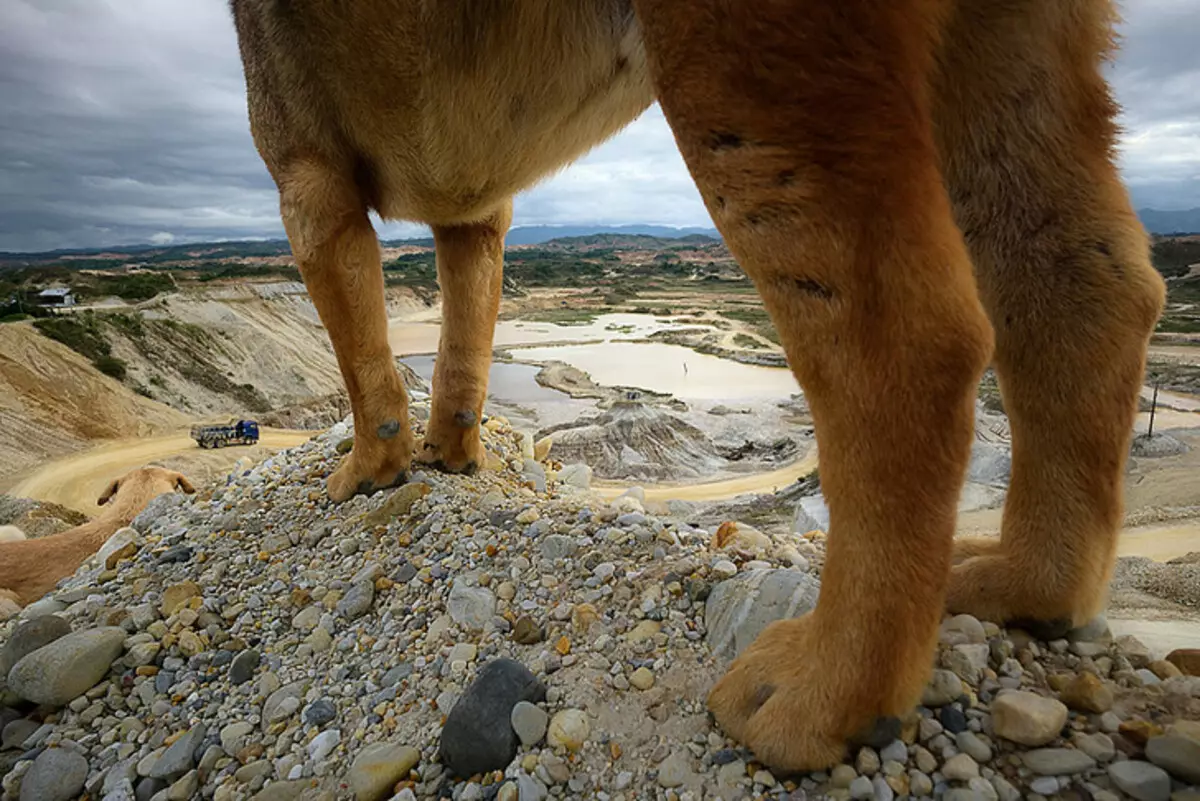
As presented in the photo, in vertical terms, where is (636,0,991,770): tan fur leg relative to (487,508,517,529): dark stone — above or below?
above

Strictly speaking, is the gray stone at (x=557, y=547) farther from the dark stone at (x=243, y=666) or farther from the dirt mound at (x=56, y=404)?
the dirt mound at (x=56, y=404)

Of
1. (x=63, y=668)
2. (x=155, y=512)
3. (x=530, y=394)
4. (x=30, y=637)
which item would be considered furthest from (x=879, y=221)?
(x=530, y=394)

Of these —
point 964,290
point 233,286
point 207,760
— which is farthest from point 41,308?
point 964,290

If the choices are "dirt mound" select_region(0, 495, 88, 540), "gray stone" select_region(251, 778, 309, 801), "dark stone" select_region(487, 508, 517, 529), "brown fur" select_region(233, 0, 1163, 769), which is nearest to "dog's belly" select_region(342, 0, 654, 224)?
"brown fur" select_region(233, 0, 1163, 769)

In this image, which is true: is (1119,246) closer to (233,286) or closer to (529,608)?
(529,608)

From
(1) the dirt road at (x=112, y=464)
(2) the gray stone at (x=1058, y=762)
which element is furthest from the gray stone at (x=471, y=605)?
(1) the dirt road at (x=112, y=464)

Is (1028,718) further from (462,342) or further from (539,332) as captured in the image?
(539,332)

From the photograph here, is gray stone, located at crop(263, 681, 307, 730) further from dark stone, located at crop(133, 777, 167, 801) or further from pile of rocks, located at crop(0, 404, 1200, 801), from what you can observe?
dark stone, located at crop(133, 777, 167, 801)
